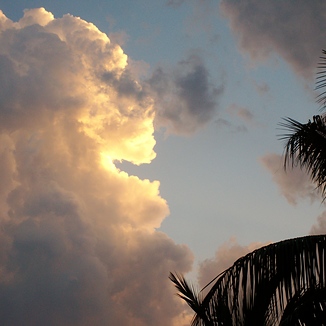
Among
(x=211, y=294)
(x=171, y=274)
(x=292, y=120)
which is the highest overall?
(x=292, y=120)

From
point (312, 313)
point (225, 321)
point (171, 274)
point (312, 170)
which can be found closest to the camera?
point (312, 313)

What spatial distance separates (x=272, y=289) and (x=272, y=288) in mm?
36

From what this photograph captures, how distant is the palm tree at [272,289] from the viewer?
7531 mm

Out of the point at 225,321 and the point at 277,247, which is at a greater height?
the point at 277,247

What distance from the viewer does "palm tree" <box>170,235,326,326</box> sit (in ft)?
24.7

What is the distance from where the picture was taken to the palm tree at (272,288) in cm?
753

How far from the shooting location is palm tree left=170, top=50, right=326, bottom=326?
297 inches

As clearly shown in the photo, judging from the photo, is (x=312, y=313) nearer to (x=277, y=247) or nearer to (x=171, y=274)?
(x=277, y=247)

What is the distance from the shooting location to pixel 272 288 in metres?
7.82

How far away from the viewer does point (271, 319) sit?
332 inches

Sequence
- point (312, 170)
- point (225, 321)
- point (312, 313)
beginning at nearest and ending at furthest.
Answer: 1. point (312, 313)
2. point (225, 321)
3. point (312, 170)

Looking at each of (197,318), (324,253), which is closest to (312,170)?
(324,253)

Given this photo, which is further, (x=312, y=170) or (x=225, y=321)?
(x=312, y=170)

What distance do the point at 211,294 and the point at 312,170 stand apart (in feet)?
10.1
